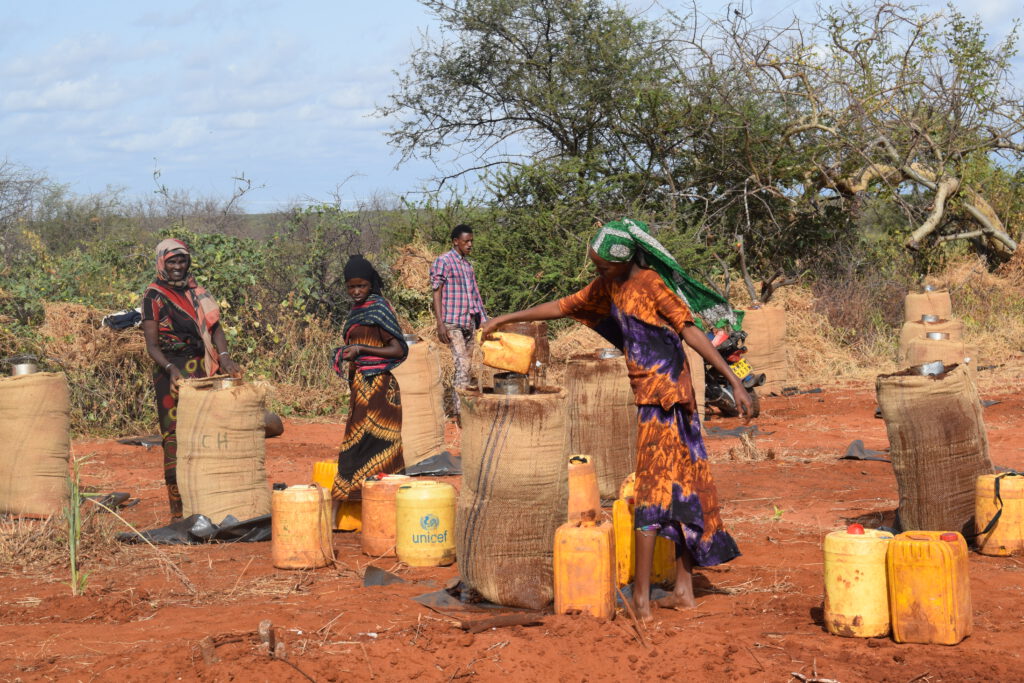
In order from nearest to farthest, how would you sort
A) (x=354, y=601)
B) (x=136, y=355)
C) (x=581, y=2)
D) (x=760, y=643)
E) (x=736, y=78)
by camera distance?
(x=760, y=643) → (x=354, y=601) → (x=136, y=355) → (x=736, y=78) → (x=581, y=2)

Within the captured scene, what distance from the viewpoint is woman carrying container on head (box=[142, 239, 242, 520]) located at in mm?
→ 6207

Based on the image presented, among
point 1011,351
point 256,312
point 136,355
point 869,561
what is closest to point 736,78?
point 1011,351

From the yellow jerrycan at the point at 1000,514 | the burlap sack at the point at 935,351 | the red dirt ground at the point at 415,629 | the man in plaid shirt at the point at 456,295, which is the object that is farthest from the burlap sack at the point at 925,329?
the yellow jerrycan at the point at 1000,514

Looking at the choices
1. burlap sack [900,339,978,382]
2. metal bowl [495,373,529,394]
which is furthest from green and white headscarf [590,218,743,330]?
burlap sack [900,339,978,382]

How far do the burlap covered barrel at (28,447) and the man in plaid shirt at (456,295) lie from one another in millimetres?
3537

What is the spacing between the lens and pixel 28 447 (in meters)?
6.35

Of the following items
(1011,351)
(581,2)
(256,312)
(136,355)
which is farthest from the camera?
(581,2)

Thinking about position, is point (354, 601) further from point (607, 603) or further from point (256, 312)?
point (256, 312)

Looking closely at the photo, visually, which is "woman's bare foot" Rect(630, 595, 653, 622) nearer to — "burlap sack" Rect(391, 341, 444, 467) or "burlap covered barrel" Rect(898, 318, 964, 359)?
"burlap sack" Rect(391, 341, 444, 467)

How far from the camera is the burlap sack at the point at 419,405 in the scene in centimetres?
849

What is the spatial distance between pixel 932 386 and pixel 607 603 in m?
1.96

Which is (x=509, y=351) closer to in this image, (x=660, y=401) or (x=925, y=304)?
(x=660, y=401)

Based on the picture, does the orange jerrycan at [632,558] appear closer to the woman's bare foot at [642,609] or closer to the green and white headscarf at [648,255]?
the woman's bare foot at [642,609]

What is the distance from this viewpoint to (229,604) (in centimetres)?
452
